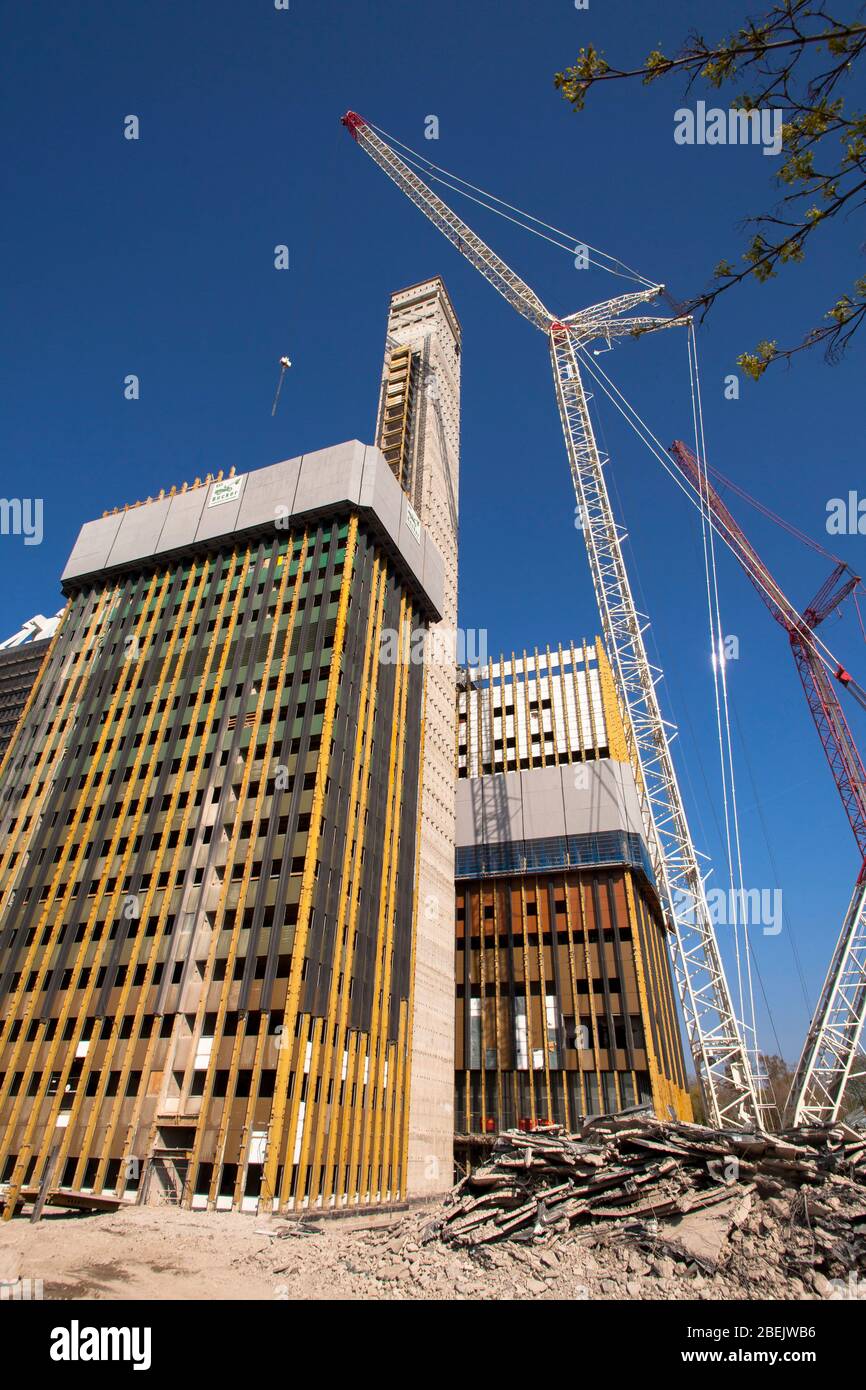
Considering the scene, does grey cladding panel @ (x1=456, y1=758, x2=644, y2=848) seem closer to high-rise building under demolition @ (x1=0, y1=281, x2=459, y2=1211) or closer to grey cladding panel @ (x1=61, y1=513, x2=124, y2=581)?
high-rise building under demolition @ (x1=0, y1=281, x2=459, y2=1211)

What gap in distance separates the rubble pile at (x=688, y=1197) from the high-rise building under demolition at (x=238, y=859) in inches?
815

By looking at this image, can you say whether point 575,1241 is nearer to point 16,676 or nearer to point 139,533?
point 139,533

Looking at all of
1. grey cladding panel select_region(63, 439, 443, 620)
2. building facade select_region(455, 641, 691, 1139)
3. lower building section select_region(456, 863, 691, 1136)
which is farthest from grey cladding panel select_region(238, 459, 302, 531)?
lower building section select_region(456, 863, 691, 1136)

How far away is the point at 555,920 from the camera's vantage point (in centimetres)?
7594

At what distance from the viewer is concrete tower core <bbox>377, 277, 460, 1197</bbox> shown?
61.7 metres

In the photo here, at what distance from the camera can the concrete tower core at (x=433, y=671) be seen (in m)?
61.7

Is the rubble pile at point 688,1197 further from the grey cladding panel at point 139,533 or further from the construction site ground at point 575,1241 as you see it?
the grey cladding panel at point 139,533

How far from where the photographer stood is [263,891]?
48.6 metres

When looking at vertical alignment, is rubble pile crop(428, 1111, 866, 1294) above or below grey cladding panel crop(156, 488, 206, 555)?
below

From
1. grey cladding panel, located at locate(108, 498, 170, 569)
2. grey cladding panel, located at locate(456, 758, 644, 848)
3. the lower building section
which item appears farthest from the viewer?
grey cladding panel, located at locate(456, 758, 644, 848)

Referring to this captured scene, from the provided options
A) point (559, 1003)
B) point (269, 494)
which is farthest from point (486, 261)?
point (559, 1003)

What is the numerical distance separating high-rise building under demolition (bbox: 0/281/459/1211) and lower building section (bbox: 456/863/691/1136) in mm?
6384
